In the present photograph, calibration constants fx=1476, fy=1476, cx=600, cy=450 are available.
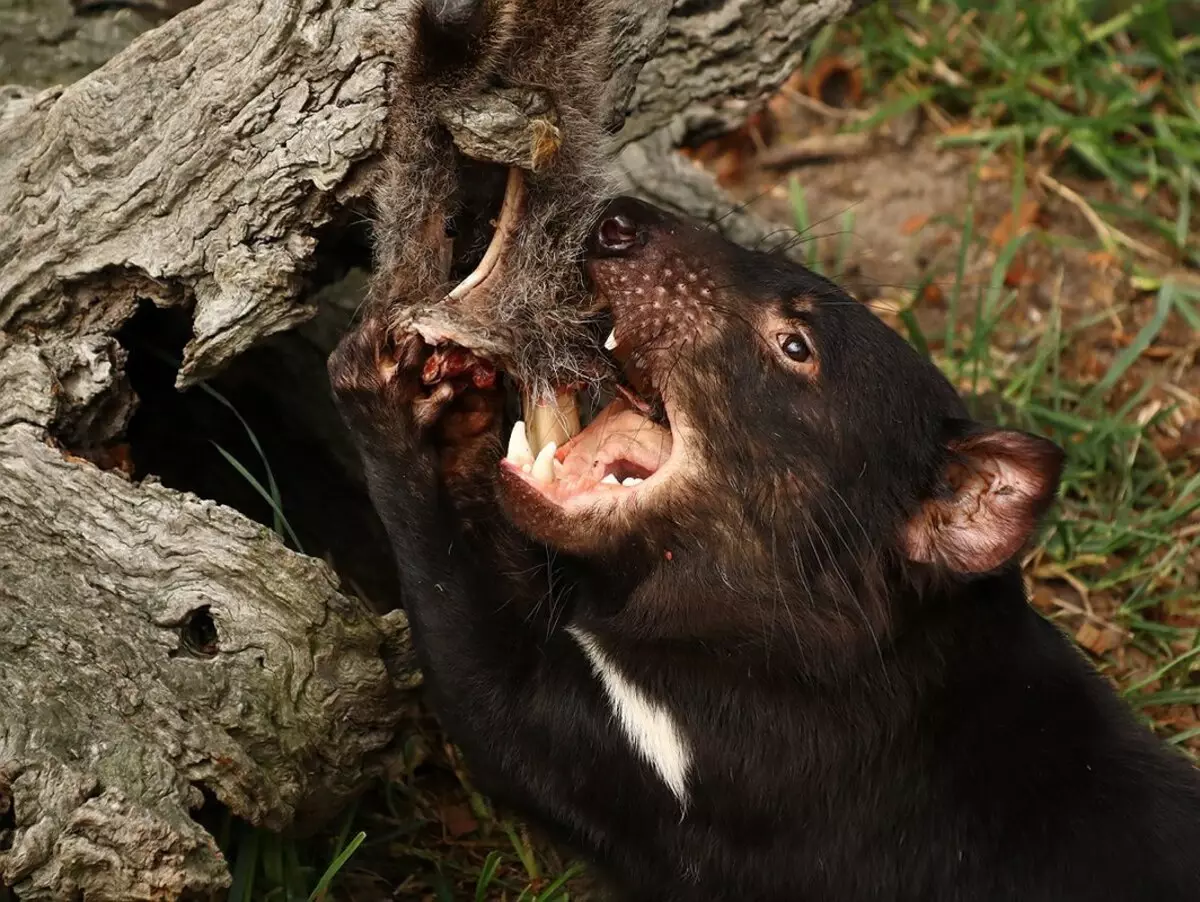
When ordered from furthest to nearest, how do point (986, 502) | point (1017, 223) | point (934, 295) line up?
point (1017, 223), point (934, 295), point (986, 502)

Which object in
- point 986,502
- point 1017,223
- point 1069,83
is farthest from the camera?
point 1069,83

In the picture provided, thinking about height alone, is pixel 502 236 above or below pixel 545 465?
above

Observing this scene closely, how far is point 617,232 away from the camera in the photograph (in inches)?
107

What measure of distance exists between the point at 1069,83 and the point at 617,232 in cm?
285

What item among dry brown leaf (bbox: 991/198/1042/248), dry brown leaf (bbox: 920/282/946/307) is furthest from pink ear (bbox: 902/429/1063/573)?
dry brown leaf (bbox: 991/198/1042/248)

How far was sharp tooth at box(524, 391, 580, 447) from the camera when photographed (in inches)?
107

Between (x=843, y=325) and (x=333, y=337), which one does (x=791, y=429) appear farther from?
(x=333, y=337)

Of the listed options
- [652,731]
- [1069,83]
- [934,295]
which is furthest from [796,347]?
[1069,83]

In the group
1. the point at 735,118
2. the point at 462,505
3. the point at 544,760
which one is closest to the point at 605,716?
the point at 544,760

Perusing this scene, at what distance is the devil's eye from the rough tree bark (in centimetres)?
60

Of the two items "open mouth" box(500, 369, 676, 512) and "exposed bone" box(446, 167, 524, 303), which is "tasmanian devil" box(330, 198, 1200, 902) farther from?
"exposed bone" box(446, 167, 524, 303)

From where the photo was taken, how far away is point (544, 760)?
9.25 feet

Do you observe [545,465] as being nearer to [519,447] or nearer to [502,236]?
[519,447]

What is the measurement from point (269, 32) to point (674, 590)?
1264mm
